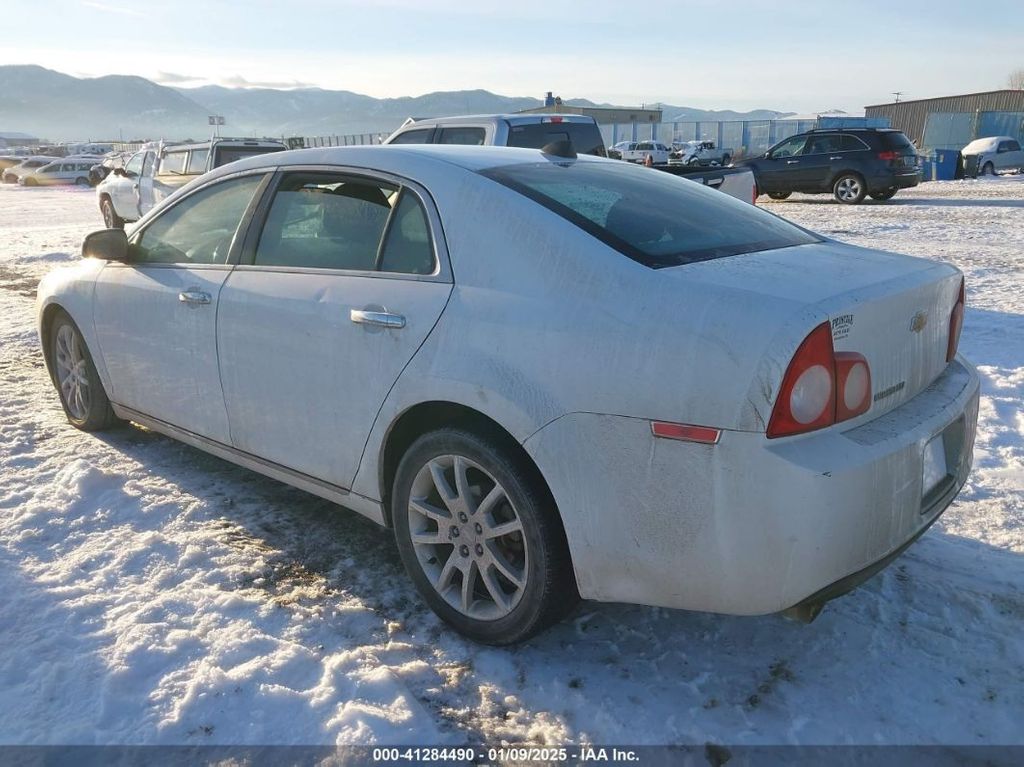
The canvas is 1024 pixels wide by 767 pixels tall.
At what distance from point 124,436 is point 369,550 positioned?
2041 mm

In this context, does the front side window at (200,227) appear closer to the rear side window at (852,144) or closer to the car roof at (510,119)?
the car roof at (510,119)

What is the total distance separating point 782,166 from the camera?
757 inches

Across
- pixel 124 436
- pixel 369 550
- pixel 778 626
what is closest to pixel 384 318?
pixel 369 550

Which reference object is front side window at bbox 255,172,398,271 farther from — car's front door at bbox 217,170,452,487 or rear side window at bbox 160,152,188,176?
rear side window at bbox 160,152,188,176

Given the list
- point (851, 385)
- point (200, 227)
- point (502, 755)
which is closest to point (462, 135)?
point (200, 227)

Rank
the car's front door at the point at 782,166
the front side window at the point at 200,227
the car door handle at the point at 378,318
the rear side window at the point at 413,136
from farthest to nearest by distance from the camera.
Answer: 1. the car's front door at the point at 782,166
2. the rear side window at the point at 413,136
3. the front side window at the point at 200,227
4. the car door handle at the point at 378,318

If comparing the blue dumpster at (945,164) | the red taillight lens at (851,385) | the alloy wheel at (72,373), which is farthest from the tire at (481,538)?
the blue dumpster at (945,164)

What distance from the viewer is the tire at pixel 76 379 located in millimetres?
4449

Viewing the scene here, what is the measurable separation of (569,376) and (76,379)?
3.46 m

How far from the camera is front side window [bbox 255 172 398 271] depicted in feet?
9.91

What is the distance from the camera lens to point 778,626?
2824 millimetres

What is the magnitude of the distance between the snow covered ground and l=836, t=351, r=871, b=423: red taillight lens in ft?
2.87

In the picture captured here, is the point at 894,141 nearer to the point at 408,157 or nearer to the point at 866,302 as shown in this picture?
the point at 408,157

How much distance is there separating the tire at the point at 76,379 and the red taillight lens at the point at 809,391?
145 inches
